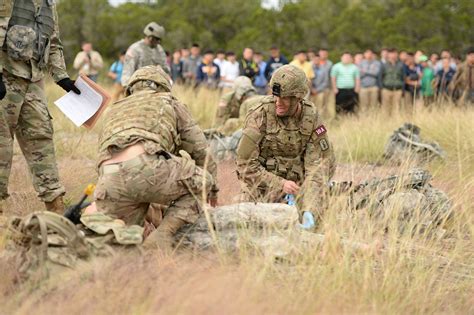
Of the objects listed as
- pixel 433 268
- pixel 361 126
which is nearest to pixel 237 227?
pixel 433 268

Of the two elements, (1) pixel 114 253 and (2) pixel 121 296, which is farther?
(1) pixel 114 253

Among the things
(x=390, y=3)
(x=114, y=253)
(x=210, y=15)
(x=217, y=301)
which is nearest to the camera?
(x=217, y=301)

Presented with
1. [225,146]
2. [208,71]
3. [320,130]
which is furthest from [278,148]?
[208,71]

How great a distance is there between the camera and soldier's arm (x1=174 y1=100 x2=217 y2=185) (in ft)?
15.6

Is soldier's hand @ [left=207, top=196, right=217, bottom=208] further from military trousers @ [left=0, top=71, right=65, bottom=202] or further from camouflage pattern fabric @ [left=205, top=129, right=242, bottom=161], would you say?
camouflage pattern fabric @ [left=205, top=129, right=242, bottom=161]

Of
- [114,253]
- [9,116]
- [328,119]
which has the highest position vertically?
[9,116]

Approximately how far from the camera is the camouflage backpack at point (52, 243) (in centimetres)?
359

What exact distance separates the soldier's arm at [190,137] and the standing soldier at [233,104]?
4521 mm

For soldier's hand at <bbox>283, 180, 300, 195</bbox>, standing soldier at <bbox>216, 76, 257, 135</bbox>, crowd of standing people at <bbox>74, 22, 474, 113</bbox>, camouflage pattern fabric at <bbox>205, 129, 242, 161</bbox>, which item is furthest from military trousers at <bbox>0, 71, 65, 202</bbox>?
crowd of standing people at <bbox>74, 22, 474, 113</bbox>

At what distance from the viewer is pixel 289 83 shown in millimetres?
5402

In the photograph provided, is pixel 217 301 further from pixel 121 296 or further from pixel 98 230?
pixel 98 230

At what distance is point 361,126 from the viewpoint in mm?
10570

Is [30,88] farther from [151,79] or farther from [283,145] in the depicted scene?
[283,145]

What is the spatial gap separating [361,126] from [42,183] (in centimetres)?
585
